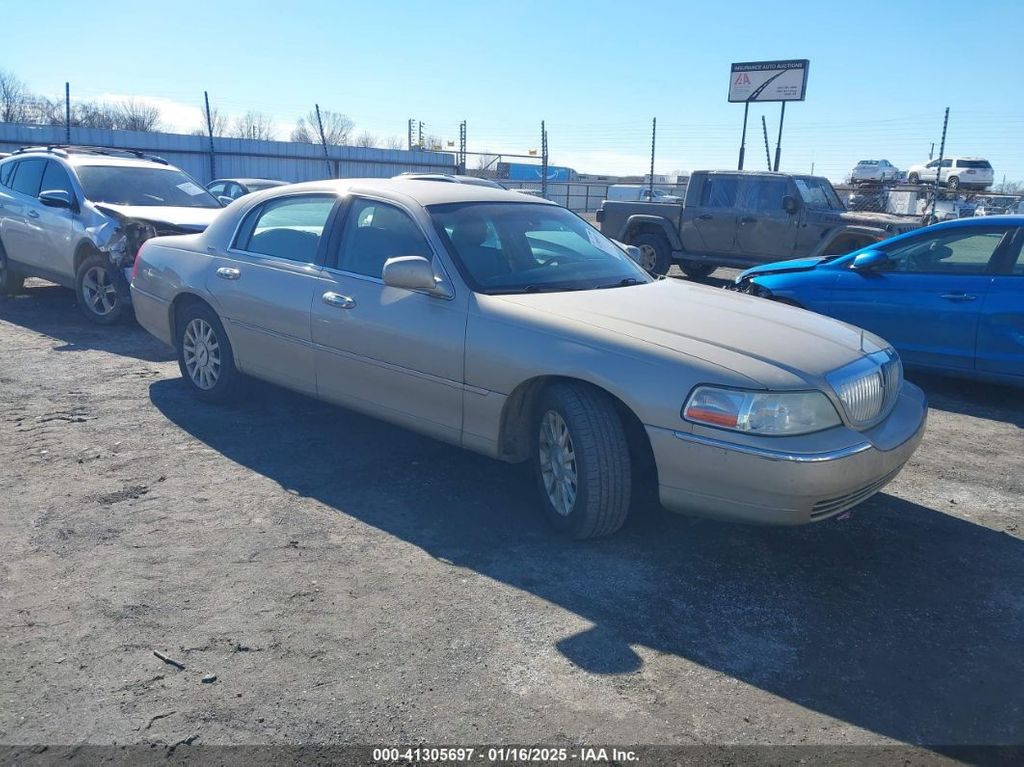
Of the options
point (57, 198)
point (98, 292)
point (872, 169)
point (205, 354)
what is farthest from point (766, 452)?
point (872, 169)

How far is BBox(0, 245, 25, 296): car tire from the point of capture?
9734mm

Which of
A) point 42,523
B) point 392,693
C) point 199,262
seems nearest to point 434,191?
point 199,262

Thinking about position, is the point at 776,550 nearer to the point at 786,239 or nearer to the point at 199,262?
the point at 199,262

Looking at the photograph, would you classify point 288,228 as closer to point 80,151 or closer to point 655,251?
point 80,151

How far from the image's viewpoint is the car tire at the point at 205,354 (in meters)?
5.75

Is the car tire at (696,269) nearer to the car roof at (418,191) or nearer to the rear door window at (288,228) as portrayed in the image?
the car roof at (418,191)

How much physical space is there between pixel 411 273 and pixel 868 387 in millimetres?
2227

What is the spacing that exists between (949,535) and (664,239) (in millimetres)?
9763

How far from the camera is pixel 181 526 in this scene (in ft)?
13.5

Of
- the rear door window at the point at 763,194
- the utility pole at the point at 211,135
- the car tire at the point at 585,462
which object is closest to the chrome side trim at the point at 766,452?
the car tire at the point at 585,462

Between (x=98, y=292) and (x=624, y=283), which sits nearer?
(x=624, y=283)

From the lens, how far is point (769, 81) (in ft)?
71.9

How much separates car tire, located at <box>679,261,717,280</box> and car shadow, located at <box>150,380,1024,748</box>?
941cm

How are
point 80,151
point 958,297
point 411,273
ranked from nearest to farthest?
1. point 411,273
2. point 958,297
3. point 80,151
